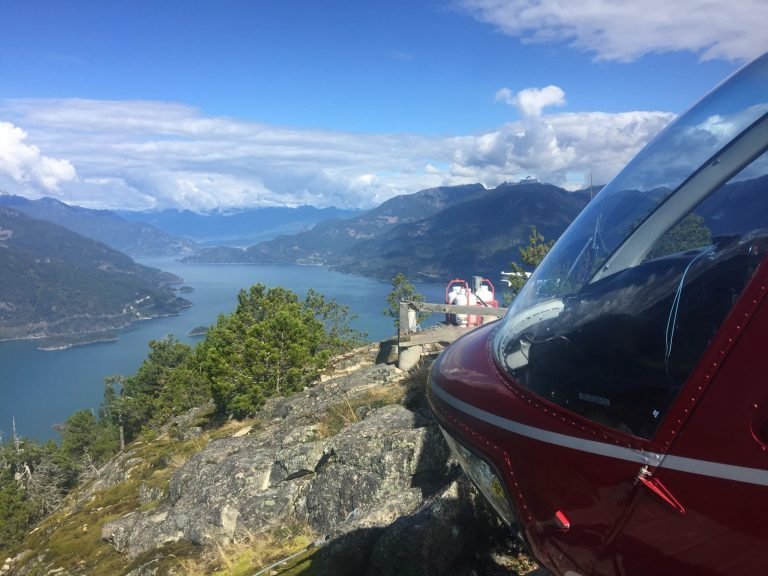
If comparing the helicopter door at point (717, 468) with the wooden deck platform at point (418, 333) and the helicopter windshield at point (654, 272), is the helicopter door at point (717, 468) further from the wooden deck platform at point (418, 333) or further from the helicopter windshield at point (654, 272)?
the wooden deck platform at point (418, 333)

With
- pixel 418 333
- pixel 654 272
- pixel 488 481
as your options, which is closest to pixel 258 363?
pixel 418 333

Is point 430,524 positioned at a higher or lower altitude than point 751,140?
lower

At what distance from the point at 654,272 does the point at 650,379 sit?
2.25 feet

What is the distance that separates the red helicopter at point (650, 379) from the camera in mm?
1563

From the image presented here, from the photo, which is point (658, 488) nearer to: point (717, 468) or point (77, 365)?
point (717, 468)

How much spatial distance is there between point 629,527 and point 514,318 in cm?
135

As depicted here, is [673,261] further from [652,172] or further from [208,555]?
[208,555]

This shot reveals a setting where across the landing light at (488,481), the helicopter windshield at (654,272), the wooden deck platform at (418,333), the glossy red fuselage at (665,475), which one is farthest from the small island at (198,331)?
the glossy red fuselage at (665,475)

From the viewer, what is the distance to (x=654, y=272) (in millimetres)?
2330

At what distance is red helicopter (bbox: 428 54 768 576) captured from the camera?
156 centimetres

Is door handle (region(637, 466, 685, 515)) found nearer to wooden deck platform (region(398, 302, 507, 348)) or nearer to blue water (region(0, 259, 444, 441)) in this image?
wooden deck platform (region(398, 302, 507, 348))

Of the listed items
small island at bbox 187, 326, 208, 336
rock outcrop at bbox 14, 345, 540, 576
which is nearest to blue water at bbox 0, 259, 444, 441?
small island at bbox 187, 326, 208, 336

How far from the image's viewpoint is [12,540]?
41.8m

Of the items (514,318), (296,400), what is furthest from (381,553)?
(296,400)
